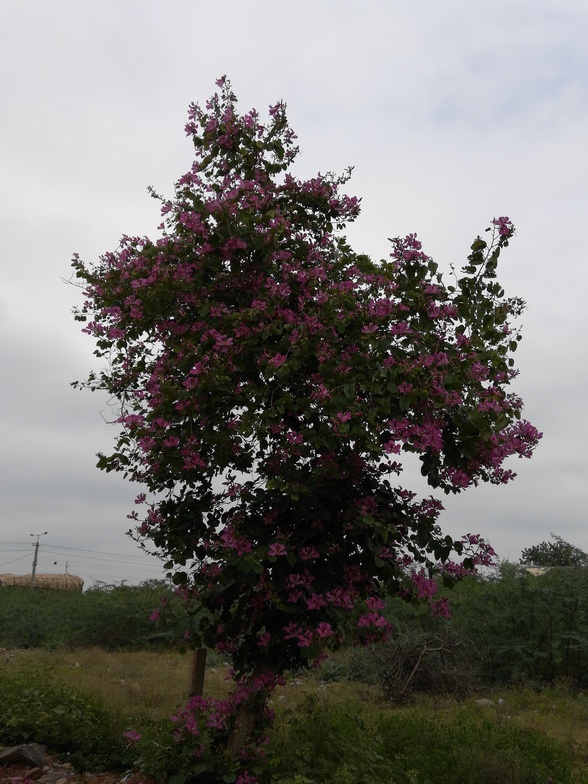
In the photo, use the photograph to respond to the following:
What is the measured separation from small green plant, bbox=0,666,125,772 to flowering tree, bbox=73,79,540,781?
152 cm

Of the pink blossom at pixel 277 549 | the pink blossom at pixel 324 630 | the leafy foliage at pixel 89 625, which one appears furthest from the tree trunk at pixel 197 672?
the leafy foliage at pixel 89 625

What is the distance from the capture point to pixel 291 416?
584cm

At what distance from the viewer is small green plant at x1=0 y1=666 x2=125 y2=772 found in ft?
22.5

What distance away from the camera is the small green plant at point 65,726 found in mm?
6855

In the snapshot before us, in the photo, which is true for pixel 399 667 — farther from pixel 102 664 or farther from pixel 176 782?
pixel 176 782

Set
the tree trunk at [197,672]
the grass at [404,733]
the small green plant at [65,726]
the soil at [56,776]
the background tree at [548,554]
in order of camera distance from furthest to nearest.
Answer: the background tree at [548,554] < the small green plant at [65,726] < the tree trunk at [197,672] < the soil at [56,776] < the grass at [404,733]

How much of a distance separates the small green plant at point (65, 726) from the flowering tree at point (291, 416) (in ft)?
4.99

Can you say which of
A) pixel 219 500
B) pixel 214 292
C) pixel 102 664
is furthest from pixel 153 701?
pixel 214 292

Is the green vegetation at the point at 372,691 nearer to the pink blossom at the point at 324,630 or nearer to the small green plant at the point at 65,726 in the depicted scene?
the small green plant at the point at 65,726

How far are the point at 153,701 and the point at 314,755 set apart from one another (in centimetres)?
412

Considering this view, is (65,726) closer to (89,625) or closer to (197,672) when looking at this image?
(197,672)

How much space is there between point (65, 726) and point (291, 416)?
393 centimetres

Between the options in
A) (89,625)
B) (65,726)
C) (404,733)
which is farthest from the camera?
(89,625)

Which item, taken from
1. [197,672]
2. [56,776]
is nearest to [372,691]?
[197,672]
